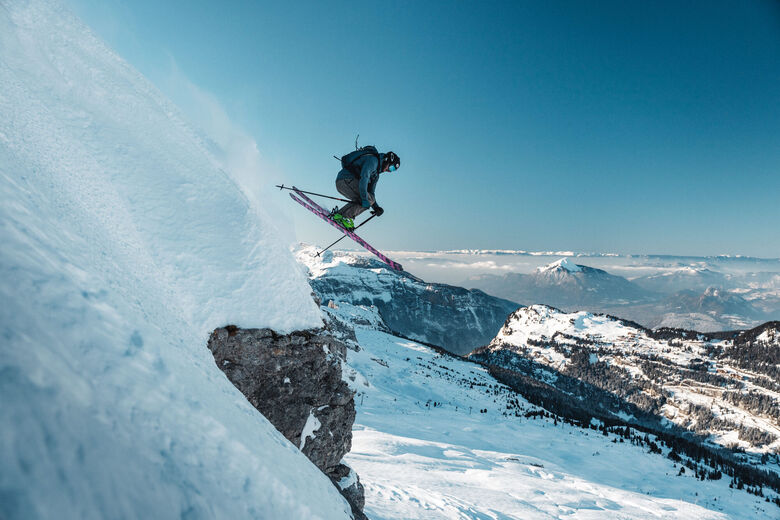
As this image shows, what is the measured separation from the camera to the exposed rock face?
249 inches

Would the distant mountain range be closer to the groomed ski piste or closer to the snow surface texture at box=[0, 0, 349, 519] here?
the groomed ski piste

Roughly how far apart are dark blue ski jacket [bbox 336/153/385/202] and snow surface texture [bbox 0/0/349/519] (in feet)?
10.6

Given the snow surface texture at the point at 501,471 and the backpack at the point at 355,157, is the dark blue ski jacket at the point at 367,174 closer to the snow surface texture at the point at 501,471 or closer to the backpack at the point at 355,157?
the backpack at the point at 355,157

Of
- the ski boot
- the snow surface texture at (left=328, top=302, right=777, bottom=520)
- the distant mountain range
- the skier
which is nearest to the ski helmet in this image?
the skier

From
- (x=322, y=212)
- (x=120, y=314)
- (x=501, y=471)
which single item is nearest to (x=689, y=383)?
(x=501, y=471)

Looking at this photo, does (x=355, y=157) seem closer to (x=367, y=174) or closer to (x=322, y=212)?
(x=367, y=174)

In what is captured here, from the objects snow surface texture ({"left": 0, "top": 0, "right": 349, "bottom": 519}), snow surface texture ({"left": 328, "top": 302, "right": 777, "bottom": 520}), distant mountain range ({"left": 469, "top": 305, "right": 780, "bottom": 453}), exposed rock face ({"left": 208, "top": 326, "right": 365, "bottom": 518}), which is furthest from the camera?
distant mountain range ({"left": 469, "top": 305, "right": 780, "bottom": 453})

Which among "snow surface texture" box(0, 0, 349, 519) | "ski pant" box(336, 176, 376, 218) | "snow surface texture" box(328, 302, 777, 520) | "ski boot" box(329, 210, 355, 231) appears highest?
"ski pant" box(336, 176, 376, 218)

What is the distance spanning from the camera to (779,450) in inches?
4188

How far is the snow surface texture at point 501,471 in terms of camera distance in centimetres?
1200

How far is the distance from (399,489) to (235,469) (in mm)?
11688

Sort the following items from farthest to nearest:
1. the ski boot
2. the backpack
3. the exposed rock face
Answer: the ski boot < the backpack < the exposed rock face

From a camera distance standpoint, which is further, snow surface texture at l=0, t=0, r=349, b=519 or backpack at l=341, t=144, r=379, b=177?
backpack at l=341, t=144, r=379, b=177

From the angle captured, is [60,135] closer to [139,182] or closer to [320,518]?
[139,182]
